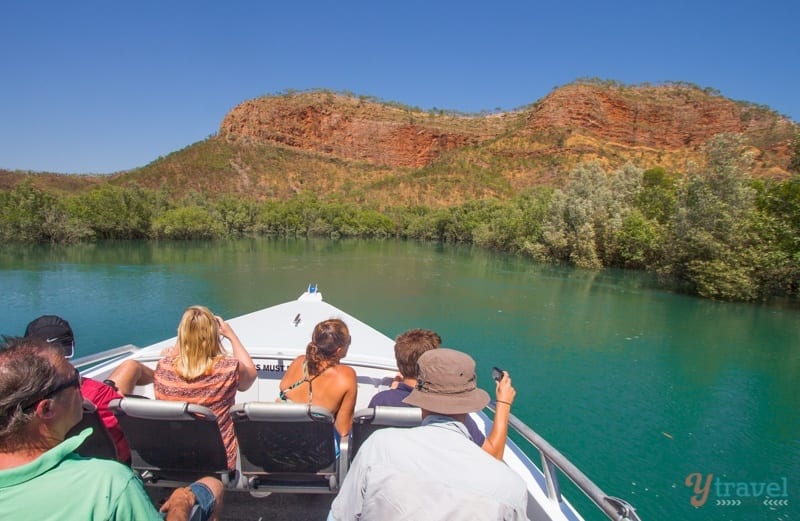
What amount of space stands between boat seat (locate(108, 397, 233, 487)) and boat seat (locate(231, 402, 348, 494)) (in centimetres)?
16

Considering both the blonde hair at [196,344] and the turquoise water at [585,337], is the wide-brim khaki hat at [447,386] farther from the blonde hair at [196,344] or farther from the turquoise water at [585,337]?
the turquoise water at [585,337]

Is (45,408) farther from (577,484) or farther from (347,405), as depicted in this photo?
(577,484)

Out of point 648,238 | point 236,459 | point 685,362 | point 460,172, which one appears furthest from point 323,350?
point 460,172

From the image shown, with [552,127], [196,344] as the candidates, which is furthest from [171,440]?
[552,127]

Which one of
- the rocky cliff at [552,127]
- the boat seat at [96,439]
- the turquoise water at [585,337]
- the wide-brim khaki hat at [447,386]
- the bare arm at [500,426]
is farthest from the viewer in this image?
the rocky cliff at [552,127]

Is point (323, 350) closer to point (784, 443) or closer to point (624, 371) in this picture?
point (784, 443)

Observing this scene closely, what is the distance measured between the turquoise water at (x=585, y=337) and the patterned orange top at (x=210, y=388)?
18.3ft

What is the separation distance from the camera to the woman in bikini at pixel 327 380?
10.8 feet

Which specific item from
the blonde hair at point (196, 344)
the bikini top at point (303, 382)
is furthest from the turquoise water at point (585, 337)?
the blonde hair at point (196, 344)

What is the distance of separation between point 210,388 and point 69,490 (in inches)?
71.3

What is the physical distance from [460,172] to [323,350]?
90797mm

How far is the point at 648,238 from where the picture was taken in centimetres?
2759

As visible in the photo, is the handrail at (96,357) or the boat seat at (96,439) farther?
the handrail at (96,357)

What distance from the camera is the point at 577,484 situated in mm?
2412
